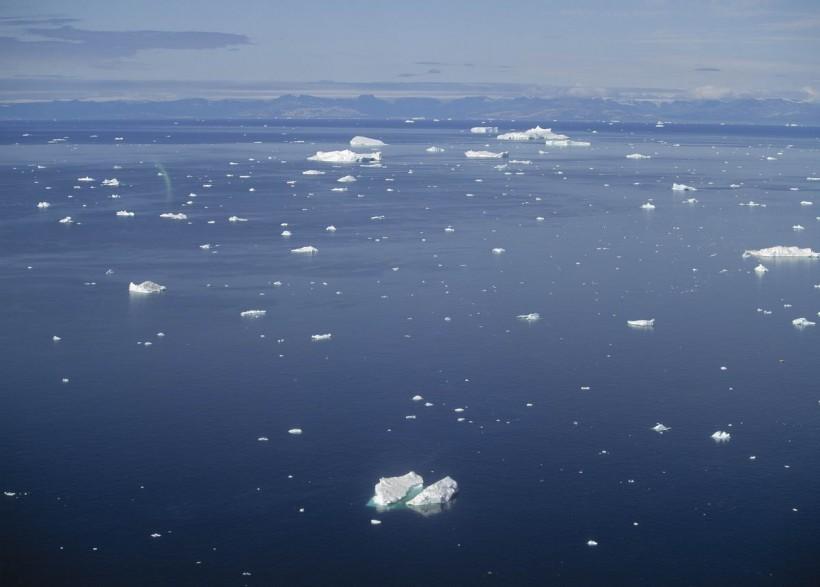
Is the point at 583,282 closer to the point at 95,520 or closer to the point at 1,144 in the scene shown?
the point at 95,520

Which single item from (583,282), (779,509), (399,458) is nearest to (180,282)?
(583,282)

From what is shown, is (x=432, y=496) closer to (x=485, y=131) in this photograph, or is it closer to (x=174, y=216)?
(x=174, y=216)

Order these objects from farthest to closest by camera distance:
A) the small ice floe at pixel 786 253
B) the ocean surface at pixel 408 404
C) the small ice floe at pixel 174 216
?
the small ice floe at pixel 174 216 < the small ice floe at pixel 786 253 < the ocean surface at pixel 408 404

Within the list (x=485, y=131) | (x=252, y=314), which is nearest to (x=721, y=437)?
(x=252, y=314)

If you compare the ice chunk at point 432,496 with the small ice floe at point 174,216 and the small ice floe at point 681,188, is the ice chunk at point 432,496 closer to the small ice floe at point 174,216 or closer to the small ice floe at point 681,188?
the small ice floe at point 174,216

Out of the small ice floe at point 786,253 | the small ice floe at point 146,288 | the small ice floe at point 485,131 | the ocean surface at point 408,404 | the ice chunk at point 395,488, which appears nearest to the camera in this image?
the ocean surface at point 408,404

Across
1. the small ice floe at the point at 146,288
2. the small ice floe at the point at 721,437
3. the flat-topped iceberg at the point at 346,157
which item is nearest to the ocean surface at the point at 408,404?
the small ice floe at the point at 721,437

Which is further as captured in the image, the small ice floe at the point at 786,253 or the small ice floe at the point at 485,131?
the small ice floe at the point at 485,131
